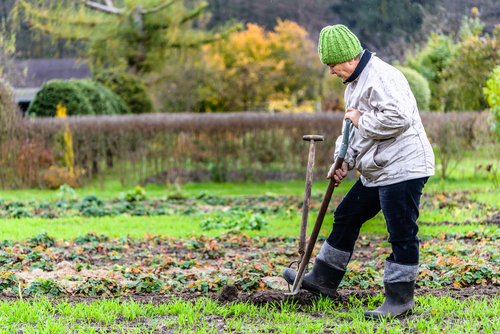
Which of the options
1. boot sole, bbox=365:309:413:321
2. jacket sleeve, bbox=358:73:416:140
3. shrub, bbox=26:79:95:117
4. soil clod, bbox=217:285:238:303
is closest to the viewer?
jacket sleeve, bbox=358:73:416:140

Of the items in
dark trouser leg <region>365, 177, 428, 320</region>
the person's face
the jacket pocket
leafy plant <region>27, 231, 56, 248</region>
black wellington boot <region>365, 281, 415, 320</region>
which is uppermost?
the person's face

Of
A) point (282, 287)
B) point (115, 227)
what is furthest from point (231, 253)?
point (115, 227)

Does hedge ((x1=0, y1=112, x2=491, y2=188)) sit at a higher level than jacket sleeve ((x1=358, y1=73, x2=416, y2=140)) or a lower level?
lower

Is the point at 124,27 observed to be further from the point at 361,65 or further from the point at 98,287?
the point at 361,65

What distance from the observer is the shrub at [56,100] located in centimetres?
1320

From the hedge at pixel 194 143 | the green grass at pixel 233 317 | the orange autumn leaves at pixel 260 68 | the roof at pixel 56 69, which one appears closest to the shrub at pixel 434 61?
the orange autumn leaves at pixel 260 68

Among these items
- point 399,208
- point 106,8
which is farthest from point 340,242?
point 106,8

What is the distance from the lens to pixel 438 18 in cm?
2941

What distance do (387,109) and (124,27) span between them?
22.4 metres

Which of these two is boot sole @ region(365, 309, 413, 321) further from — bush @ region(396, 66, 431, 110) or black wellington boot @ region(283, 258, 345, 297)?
bush @ region(396, 66, 431, 110)

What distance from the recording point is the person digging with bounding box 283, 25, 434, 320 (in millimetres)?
2877

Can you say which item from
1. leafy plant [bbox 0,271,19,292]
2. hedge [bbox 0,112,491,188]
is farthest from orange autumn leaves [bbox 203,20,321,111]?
leafy plant [bbox 0,271,19,292]

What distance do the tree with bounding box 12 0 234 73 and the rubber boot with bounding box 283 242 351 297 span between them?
19088mm

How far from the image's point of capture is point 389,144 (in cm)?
297
